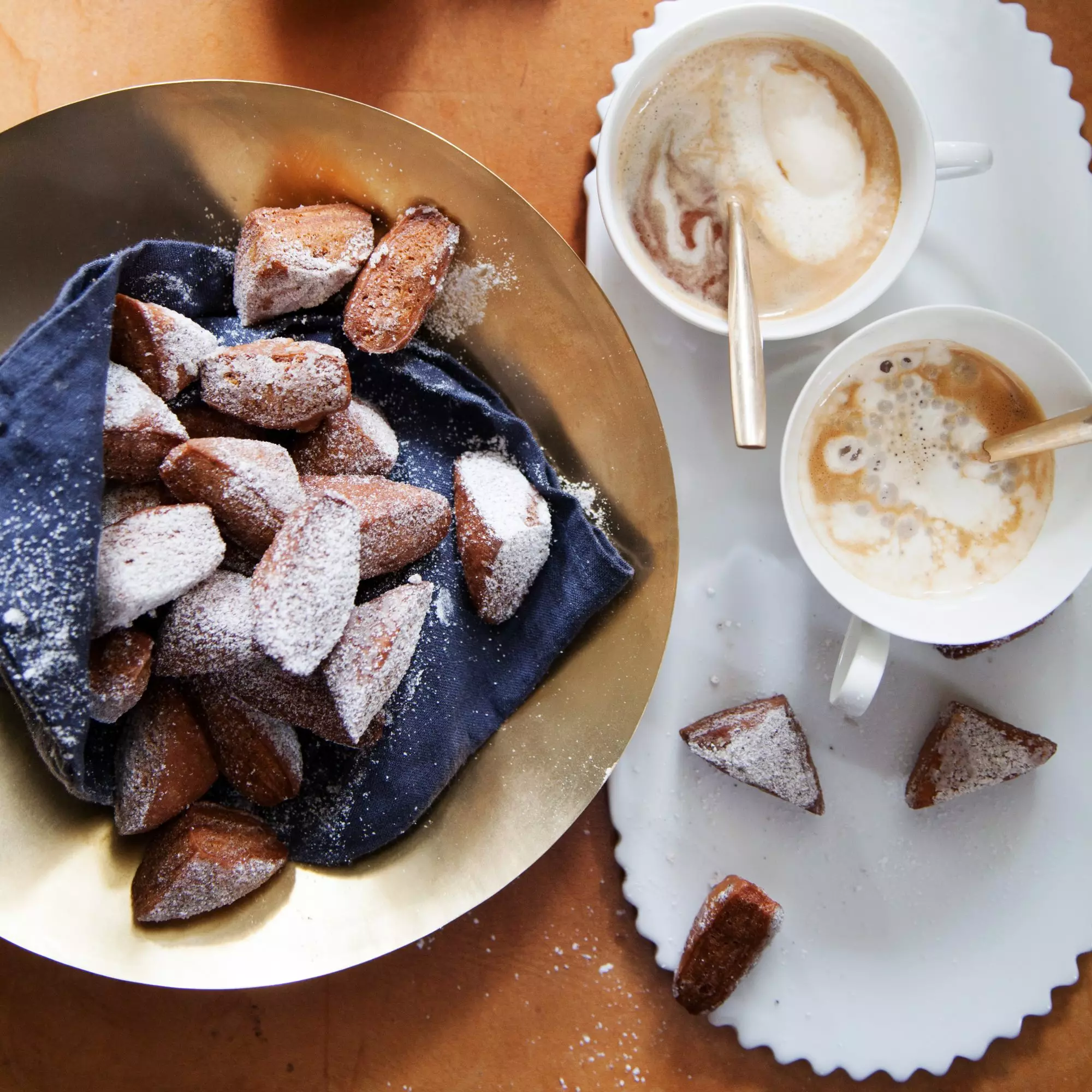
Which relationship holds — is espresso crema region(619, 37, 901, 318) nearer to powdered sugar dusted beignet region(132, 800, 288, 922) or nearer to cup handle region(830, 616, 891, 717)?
cup handle region(830, 616, 891, 717)

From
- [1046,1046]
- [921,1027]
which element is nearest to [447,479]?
[921,1027]

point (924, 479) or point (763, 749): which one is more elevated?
point (924, 479)

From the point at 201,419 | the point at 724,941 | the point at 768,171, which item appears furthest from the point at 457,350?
the point at 724,941

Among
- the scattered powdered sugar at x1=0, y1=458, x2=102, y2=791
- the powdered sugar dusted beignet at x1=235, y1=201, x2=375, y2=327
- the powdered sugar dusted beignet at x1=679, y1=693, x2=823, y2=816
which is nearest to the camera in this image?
the scattered powdered sugar at x1=0, y1=458, x2=102, y2=791

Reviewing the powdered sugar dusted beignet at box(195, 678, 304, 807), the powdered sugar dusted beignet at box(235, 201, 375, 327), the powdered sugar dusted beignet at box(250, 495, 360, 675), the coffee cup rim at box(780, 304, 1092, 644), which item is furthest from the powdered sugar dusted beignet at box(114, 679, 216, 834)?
the coffee cup rim at box(780, 304, 1092, 644)

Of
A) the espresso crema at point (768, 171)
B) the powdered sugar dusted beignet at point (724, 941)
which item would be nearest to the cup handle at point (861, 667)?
the powdered sugar dusted beignet at point (724, 941)

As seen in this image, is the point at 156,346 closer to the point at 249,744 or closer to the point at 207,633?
the point at 207,633

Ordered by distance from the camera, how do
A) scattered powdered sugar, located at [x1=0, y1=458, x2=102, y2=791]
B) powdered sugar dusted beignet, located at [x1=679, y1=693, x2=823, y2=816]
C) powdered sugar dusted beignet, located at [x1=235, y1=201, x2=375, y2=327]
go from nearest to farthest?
scattered powdered sugar, located at [x1=0, y1=458, x2=102, y2=791] < powdered sugar dusted beignet, located at [x1=235, y1=201, x2=375, y2=327] < powdered sugar dusted beignet, located at [x1=679, y1=693, x2=823, y2=816]
